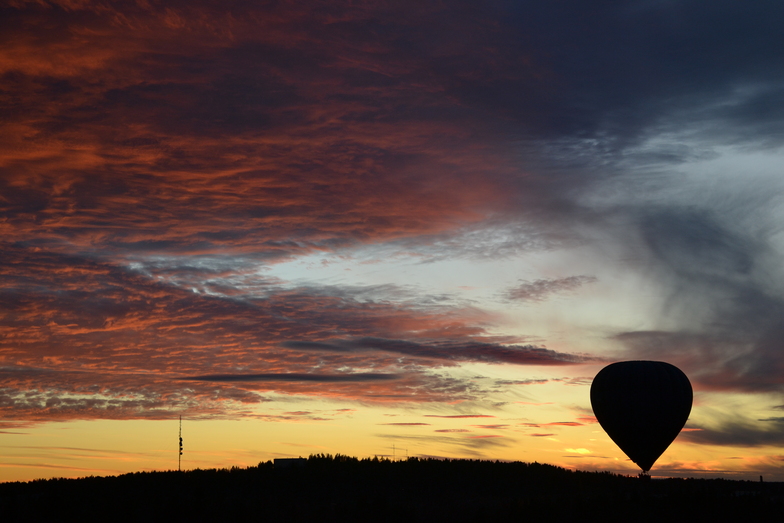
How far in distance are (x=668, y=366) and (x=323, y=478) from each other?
34401 millimetres

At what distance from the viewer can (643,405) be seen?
226ft

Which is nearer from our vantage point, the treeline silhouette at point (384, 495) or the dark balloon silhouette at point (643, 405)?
the treeline silhouette at point (384, 495)

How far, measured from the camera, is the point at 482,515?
52219 mm

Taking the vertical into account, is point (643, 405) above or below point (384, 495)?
above

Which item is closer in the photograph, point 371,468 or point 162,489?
point 162,489

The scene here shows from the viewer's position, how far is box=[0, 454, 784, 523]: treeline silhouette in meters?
53.4

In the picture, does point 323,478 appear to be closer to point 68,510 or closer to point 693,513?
point 68,510

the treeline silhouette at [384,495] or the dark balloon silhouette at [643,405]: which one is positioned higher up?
the dark balloon silhouette at [643,405]

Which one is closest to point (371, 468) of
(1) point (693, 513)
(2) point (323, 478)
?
(2) point (323, 478)

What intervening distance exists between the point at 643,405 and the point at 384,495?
82.9 ft

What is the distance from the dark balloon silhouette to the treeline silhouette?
13.7 ft

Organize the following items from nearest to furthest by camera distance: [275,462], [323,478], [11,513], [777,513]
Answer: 1. [777,513]
2. [11,513]
3. [323,478]
4. [275,462]

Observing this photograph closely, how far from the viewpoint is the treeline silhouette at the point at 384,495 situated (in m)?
53.4

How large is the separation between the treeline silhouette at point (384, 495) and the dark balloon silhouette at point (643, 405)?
417 centimetres
